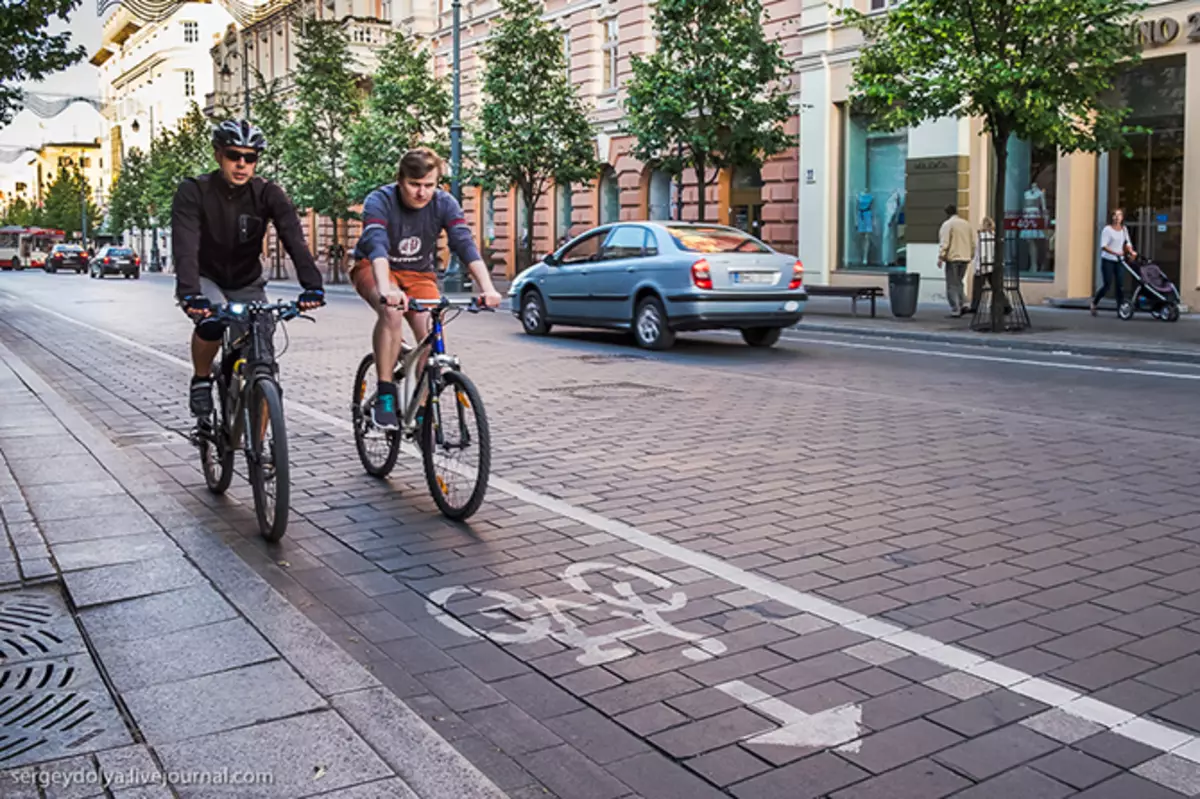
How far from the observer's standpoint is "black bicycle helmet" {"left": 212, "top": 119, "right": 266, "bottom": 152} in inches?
241

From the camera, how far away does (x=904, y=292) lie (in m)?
21.3

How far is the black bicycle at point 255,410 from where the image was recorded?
5.80 metres

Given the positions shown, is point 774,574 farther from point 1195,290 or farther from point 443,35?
point 443,35

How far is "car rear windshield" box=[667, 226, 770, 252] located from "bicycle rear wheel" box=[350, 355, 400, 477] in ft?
28.6

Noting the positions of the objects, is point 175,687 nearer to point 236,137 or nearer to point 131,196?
point 236,137

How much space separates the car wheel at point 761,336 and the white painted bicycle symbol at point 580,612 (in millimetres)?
11242

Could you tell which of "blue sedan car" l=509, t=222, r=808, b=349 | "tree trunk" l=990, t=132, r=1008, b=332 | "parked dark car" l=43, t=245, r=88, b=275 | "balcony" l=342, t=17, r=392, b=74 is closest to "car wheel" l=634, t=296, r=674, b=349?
"blue sedan car" l=509, t=222, r=808, b=349

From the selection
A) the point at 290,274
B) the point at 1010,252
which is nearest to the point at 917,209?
the point at 1010,252

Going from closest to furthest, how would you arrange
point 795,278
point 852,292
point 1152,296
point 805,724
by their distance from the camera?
point 805,724 < point 795,278 < point 1152,296 < point 852,292

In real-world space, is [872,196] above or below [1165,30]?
below

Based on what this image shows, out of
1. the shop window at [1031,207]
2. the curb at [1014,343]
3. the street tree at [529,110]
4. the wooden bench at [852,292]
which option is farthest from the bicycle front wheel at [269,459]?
the street tree at [529,110]

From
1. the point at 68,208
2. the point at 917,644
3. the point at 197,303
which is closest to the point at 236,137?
the point at 197,303

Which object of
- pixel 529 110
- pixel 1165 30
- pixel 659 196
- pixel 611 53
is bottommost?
pixel 659 196

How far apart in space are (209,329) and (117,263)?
2277 inches
